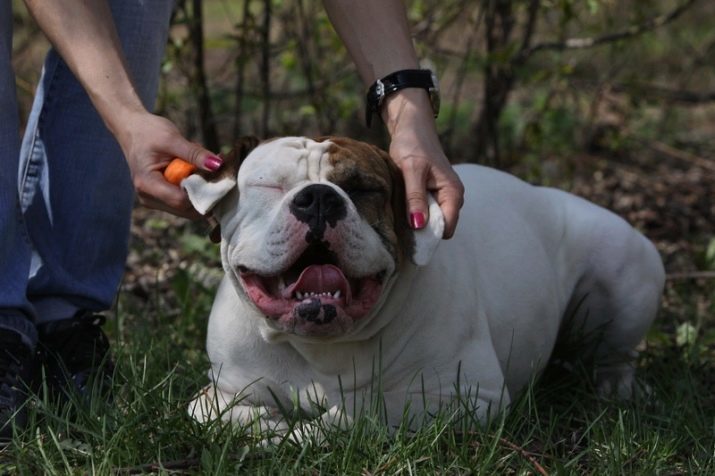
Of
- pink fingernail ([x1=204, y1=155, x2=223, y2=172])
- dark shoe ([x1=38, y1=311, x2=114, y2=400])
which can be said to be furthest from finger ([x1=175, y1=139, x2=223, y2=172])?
dark shoe ([x1=38, y1=311, x2=114, y2=400])

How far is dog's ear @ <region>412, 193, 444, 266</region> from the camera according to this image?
8.59 feet

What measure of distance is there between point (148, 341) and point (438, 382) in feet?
3.23

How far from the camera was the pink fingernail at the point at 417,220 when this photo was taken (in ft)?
8.59

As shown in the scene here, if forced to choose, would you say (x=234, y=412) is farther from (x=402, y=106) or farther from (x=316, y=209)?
(x=402, y=106)

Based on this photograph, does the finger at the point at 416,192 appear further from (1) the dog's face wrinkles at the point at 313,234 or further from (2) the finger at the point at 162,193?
(2) the finger at the point at 162,193

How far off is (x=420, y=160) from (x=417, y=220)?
0.57ft

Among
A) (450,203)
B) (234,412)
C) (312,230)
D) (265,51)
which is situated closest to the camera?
(312,230)

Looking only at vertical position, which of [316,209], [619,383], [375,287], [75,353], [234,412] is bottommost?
[619,383]

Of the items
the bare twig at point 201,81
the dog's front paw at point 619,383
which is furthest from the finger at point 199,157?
the bare twig at point 201,81

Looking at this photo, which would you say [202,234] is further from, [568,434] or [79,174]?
[568,434]

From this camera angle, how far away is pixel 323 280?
2.53 m

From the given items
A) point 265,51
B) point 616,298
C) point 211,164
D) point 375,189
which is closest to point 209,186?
point 211,164

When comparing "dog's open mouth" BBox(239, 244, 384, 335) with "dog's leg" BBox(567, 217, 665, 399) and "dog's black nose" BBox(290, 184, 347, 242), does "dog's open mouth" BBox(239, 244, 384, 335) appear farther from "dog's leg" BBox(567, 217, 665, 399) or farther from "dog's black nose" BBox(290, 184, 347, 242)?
"dog's leg" BBox(567, 217, 665, 399)

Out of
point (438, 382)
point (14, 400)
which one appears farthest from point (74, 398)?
point (438, 382)
